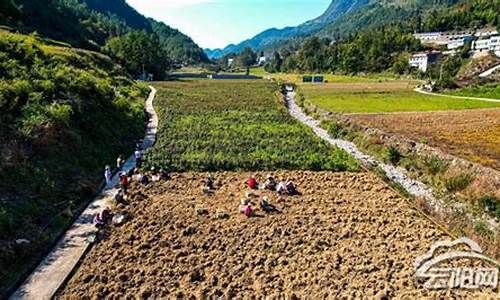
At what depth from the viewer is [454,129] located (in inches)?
1428

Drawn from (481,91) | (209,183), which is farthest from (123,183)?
(481,91)

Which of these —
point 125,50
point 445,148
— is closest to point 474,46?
point 125,50

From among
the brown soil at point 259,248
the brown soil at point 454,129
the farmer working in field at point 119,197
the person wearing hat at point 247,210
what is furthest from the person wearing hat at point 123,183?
the brown soil at point 454,129

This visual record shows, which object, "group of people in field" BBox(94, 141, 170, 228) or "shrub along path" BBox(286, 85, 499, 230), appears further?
"shrub along path" BBox(286, 85, 499, 230)

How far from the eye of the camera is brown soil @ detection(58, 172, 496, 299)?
40.0 feet

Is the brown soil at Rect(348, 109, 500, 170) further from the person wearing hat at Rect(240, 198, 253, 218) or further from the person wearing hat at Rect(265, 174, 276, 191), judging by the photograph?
the person wearing hat at Rect(240, 198, 253, 218)

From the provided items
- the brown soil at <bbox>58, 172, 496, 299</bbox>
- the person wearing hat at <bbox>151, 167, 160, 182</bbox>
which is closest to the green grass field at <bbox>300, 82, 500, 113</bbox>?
the person wearing hat at <bbox>151, 167, 160, 182</bbox>

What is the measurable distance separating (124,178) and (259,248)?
891 centimetres

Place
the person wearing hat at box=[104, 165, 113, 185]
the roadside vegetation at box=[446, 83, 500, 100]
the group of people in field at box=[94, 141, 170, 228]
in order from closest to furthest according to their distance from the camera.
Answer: the group of people in field at box=[94, 141, 170, 228], the person wearing hat at box=[104, 165, 113, 185], the roadside vegetation at box=[446, 83, 500, 100]

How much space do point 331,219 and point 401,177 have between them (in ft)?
32.2

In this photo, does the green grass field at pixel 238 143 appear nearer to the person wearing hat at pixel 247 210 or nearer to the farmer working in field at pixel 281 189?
the farmer working in field at pixel 281 189

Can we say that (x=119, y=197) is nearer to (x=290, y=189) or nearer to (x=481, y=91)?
(x=290, y=189)

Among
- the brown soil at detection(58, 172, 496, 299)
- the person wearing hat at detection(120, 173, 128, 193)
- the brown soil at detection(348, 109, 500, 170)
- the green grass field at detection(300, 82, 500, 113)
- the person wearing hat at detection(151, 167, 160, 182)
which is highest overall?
the person wearing hat at detection(120, 173, 128, 193)

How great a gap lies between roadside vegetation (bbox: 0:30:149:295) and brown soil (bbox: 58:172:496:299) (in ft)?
8.49
